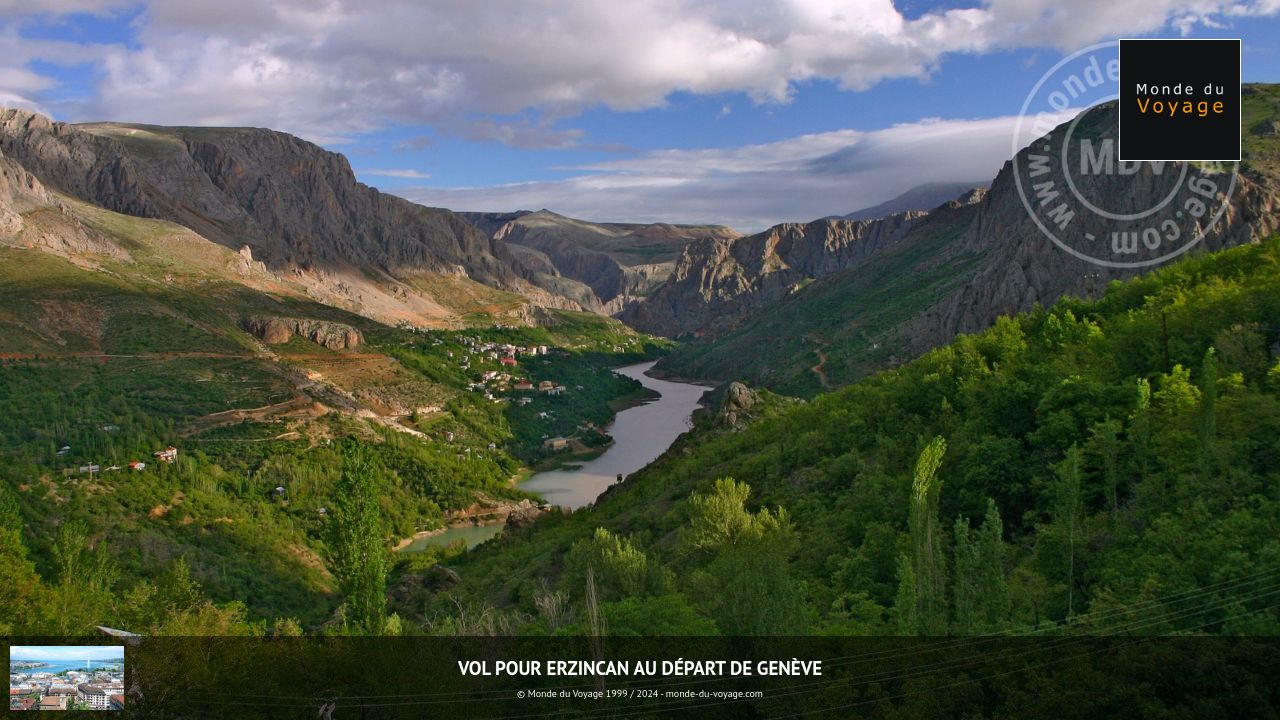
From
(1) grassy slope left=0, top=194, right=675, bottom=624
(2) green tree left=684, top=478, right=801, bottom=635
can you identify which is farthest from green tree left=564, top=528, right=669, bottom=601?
(1) grassy slope left=0, top=194, right=675, bottom=624

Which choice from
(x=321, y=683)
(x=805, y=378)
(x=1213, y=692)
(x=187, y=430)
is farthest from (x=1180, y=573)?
(x=805, y=378)

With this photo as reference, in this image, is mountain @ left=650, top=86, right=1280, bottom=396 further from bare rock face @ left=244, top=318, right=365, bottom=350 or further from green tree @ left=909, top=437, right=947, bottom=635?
bare rock face @ left=244, top=318, right=365, bottom=350

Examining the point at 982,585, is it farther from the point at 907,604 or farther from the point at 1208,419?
the point at 1208,419

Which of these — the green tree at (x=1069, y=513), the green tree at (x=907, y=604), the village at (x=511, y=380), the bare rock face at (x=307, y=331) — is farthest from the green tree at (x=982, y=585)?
the bare rock face at (x=307, y=331)

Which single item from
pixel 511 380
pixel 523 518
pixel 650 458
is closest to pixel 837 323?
pixel 650 458

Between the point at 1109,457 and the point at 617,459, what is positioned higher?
the point at 1109,457

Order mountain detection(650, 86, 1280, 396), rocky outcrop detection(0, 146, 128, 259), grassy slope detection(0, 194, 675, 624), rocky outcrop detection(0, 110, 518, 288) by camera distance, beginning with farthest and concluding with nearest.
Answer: rocky outcrop detection(0, 110, 518, 288) < rocky outcrop detection(0, 146, 128, 259) < mountain detection(650, 86, 1280, 396) < grassy slope detection(0, 194, 675, 624)
